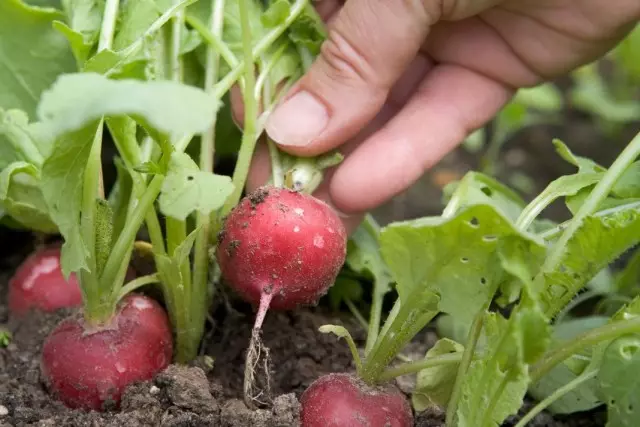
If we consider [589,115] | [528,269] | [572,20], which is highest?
[572,20]

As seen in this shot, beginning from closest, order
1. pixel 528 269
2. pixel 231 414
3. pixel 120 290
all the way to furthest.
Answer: pixel 528 269 < pixel 231 414 < pixel 120 290

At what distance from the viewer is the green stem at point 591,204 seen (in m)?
1.06

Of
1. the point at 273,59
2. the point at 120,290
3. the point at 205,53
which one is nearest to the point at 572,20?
the point at 273,59

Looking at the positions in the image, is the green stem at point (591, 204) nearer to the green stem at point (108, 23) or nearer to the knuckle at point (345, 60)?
the knuckle at point (345, 60)

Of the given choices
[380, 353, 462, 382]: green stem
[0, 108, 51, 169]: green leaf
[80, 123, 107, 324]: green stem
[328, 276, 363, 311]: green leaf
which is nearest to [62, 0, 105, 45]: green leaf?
[0, 108, 51, 169]: green leaf

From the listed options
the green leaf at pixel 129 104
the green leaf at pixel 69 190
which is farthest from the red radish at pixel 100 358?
the green leaf at pixel 129 104

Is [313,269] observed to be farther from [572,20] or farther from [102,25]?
[572,20]

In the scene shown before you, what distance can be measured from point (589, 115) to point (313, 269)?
89.2 inches

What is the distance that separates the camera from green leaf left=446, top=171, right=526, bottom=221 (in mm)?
1333

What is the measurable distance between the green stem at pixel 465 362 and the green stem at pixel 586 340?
0.30ft

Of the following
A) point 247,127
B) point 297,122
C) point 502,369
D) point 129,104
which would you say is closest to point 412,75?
point 297,122

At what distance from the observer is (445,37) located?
167 centimetres

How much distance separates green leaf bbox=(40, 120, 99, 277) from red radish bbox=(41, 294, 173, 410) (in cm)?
15

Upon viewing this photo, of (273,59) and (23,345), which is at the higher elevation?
(273,59)
